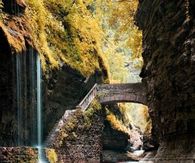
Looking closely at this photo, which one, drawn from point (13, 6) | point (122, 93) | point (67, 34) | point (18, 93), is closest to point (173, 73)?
point (18, 93)

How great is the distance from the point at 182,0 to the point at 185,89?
2.72 m

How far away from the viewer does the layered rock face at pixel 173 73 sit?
11.5 m

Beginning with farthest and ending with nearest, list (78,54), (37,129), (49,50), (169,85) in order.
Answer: (78,54)
(49,50)
(37,129)
(169,85)

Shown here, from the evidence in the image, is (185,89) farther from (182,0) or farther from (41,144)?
(41,144)

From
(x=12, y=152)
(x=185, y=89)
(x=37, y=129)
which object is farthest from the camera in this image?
(x=37, y=129)

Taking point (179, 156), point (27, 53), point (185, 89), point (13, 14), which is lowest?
point (179, 156)

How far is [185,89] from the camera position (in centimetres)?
1162

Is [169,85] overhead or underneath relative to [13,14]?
underneath

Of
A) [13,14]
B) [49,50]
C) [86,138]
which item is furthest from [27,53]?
[86,138]

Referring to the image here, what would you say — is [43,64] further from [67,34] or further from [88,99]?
[67,34]

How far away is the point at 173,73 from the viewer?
1248 cm

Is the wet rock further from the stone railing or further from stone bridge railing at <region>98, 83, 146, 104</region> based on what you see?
stone bridge railing at <region>98, 83, 146, 104</region>

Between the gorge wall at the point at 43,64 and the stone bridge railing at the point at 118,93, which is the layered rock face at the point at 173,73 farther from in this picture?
the stone bridge railing at the point at 118,93

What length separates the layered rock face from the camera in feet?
37.6
